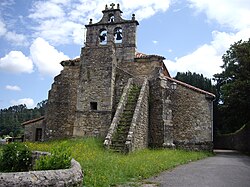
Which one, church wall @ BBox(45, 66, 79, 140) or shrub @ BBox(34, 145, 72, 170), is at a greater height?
church wall @ BBox(45, 66, 79, 140)

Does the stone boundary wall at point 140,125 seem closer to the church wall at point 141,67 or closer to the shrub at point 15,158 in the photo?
the church wall at point 141,67

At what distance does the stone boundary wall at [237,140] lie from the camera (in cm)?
2239

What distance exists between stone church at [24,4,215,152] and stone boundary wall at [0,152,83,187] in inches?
361

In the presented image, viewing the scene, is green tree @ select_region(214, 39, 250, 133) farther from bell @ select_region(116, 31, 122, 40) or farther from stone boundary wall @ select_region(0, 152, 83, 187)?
stone boundary wall @ select_region(0, 152, 83, 187)

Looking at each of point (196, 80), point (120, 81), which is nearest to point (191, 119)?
point (120, 81)

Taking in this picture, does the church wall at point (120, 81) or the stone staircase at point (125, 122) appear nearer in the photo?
the stone staircase at point (125, 122)

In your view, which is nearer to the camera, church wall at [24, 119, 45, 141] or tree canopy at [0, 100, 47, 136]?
church wall at [24, 119, 45, 141]

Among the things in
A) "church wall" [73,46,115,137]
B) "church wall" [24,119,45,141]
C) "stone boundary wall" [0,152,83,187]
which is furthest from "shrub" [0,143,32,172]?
"church wall" [24,119,45,141]

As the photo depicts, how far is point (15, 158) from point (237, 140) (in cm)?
2381

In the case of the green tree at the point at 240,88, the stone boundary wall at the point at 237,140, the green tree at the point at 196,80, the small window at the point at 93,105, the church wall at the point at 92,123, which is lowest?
A: the stone boundary wall at the point at 237,140

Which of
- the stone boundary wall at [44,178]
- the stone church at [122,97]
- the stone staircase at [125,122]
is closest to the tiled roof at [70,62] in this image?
the stone church at [122,97]

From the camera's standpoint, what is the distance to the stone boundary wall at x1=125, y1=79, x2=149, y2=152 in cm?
1392

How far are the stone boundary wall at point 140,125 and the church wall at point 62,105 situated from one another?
5.43m

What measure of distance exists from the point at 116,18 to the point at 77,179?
1633cm
